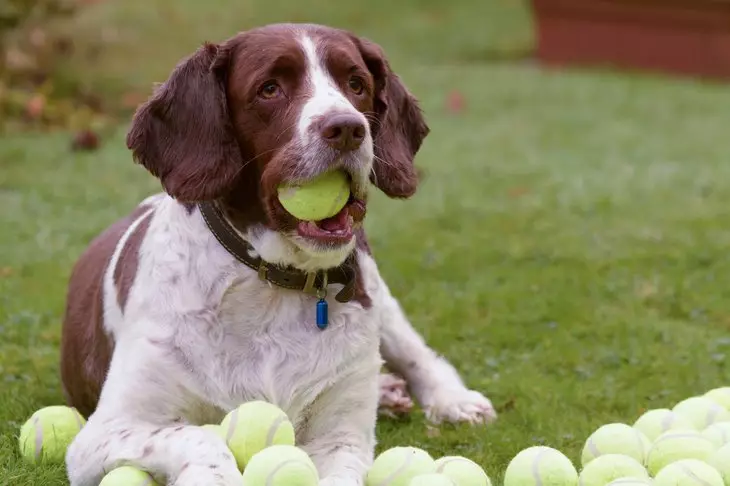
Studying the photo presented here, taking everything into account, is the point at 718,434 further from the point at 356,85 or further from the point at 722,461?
the point at 356,85

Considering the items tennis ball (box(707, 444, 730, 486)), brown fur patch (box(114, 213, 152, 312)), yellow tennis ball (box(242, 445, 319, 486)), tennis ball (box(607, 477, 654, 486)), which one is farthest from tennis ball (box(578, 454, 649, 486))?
brown fur patch (box(114, 213, 152, 312))

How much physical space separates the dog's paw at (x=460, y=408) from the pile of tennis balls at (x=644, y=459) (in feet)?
2.54

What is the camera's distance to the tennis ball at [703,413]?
4.06m

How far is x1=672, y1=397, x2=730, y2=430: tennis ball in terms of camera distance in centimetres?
406

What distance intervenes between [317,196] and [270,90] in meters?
0.38

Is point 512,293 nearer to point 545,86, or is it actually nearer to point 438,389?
point 438,389

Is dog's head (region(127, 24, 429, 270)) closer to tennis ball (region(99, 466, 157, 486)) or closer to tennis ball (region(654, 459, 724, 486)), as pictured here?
tennis ball (region(99, 466, 157, 486))

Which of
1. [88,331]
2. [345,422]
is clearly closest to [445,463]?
[345,422]

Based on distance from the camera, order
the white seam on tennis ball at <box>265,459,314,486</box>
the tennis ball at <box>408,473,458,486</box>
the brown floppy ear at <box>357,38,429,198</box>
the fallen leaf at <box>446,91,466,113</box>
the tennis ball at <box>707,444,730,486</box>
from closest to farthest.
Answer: the white seam on tennis ball at <box>265,459,314,486</box>, the tennis ball at <box>408,473,458,486</box>, the tennis ball at <box>707,444,730,486</box>, the brown floppy ear at <box>357,38,429,198</box>, the fallen leaf at <box>446,91,466,113</box>

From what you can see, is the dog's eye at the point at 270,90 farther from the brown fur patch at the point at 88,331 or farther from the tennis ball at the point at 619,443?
the tennis ball at the point at 619,443

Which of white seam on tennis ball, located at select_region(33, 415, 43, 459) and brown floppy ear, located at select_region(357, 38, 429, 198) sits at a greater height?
brown floppy ear, located at select_region(357, 38, 429, 198)

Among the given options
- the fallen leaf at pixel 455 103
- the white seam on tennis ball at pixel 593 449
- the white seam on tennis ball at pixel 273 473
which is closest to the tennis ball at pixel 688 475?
the white seam on tennis ball at pixel 593 449

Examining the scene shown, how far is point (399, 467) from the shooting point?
11.7 ft

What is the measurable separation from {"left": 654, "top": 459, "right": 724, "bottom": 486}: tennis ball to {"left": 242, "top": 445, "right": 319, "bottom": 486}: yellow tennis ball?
3.15 ft
